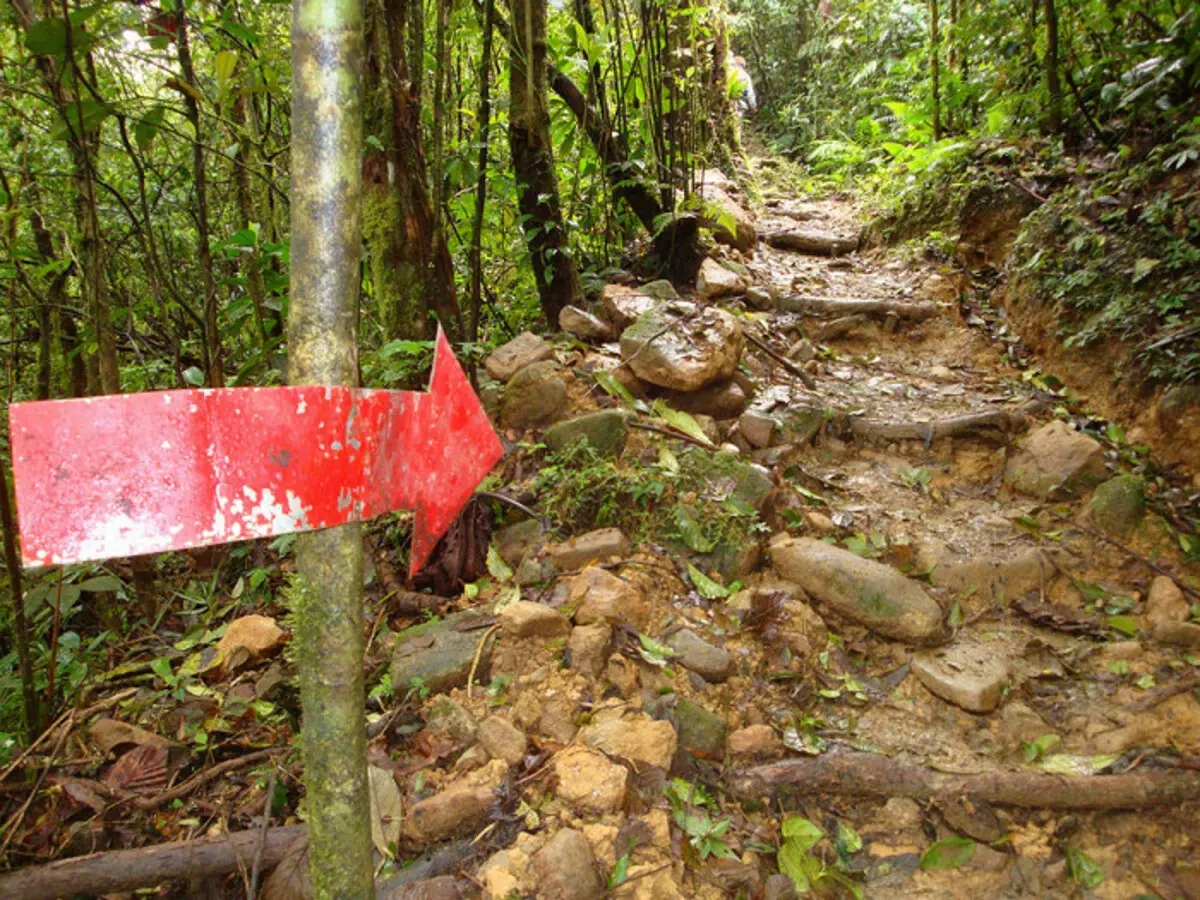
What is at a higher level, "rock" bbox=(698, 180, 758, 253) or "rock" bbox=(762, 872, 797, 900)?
"rock" bbox=(698, 180, 758, 253)

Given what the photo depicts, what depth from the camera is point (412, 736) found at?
6.70 ft

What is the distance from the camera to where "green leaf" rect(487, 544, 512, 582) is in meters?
2.68

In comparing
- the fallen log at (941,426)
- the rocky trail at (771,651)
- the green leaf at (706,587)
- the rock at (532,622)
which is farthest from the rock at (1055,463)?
the rock at (532,622)

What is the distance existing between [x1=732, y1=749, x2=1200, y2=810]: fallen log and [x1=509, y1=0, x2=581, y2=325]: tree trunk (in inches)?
120

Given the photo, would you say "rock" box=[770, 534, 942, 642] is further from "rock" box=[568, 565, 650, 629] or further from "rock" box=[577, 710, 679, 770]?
"rock" box=[577, 710, 679, 770]

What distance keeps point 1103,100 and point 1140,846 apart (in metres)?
4.85

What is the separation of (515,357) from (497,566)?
1.23m

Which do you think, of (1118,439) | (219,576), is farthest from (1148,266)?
(219,576)

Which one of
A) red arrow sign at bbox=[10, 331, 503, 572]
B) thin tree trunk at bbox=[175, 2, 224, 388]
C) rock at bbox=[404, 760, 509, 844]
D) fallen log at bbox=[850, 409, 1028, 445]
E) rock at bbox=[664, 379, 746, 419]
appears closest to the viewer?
red arrow sign at bbox=[10, 331, 503, 572]

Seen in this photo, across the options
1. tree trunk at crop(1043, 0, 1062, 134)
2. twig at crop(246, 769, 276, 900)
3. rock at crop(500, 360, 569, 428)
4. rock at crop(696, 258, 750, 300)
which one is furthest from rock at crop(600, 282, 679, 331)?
tree trunk at crop(1043, 0, 1062, 134)

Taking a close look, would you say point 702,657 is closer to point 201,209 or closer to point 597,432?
point 597,432

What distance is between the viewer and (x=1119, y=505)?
320 cm

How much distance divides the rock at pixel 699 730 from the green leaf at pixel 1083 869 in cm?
98

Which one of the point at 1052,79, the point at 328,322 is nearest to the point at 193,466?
the point at 328,322
